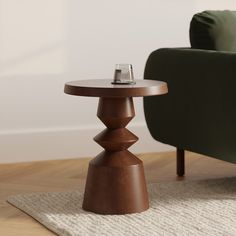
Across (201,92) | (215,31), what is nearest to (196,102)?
(201,92)

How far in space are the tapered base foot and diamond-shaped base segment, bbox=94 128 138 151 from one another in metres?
0.03

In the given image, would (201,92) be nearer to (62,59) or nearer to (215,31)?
(215,31)

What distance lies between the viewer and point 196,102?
2916 millimetres

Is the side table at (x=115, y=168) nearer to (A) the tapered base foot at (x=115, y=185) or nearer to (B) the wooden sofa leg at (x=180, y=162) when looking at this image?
(A) the tapered base foot at (x=115, y=185)

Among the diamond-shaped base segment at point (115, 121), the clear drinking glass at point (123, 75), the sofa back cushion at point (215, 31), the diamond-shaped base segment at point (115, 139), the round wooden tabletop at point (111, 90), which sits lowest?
the diamond-shaped base segment at point (115, 139)

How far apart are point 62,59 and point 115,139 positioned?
4.30 ft

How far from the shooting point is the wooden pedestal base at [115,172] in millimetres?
2520

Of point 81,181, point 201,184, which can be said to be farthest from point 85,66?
point 201,184

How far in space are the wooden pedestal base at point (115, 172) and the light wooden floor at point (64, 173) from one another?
28 centimetres

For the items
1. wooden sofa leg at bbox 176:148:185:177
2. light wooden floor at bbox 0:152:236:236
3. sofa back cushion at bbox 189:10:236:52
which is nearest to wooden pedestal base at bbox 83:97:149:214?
light wooden floor at bbox 0:152:236:236

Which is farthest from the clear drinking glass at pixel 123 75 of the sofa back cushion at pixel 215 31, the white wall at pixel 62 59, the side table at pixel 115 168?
the white wall at pixel 62 59

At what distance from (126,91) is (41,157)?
141 cm

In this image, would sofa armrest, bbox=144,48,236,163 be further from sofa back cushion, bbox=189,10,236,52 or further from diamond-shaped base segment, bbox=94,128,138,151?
diamond-shaped base segment, bbox=94,128,138,151

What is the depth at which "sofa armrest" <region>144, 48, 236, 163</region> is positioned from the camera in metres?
2.74
